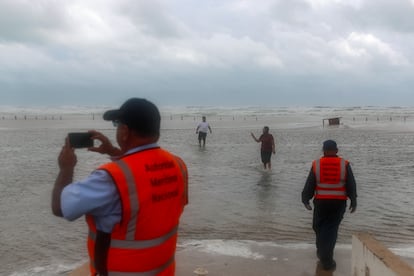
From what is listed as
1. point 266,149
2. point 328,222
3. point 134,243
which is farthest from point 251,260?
point 266,149

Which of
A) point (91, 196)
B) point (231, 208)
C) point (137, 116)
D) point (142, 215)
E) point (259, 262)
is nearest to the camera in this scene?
point (91, 196)

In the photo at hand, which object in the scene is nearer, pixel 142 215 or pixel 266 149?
pixel 142 215

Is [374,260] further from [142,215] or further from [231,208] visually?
[231,208]

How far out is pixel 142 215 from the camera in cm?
241

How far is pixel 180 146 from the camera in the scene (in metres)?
24.4

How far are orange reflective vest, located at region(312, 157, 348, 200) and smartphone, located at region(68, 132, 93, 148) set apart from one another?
12.7 ft

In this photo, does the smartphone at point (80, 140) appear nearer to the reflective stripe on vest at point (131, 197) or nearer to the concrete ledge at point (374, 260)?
the reflective stripe on vest at point (131, 197)

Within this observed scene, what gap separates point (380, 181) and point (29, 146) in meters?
18.0

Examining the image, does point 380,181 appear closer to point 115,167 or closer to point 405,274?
point 405,274

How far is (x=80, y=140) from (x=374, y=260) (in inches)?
111

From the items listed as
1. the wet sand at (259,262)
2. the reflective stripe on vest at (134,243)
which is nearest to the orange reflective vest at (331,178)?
the wet sand at (259,262)

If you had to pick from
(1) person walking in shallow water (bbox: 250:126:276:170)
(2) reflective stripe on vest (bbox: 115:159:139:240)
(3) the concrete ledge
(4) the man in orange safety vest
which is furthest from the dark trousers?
(1) person walking in shallow water (bbox: 250:126:276:170)

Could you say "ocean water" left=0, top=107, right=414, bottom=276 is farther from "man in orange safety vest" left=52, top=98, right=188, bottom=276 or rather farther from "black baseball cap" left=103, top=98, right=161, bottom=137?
"black baseball cap" left=103, top=98, right=161, bottom=137

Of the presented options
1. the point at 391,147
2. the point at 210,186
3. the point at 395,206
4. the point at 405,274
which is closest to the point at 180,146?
the point at 391,147
